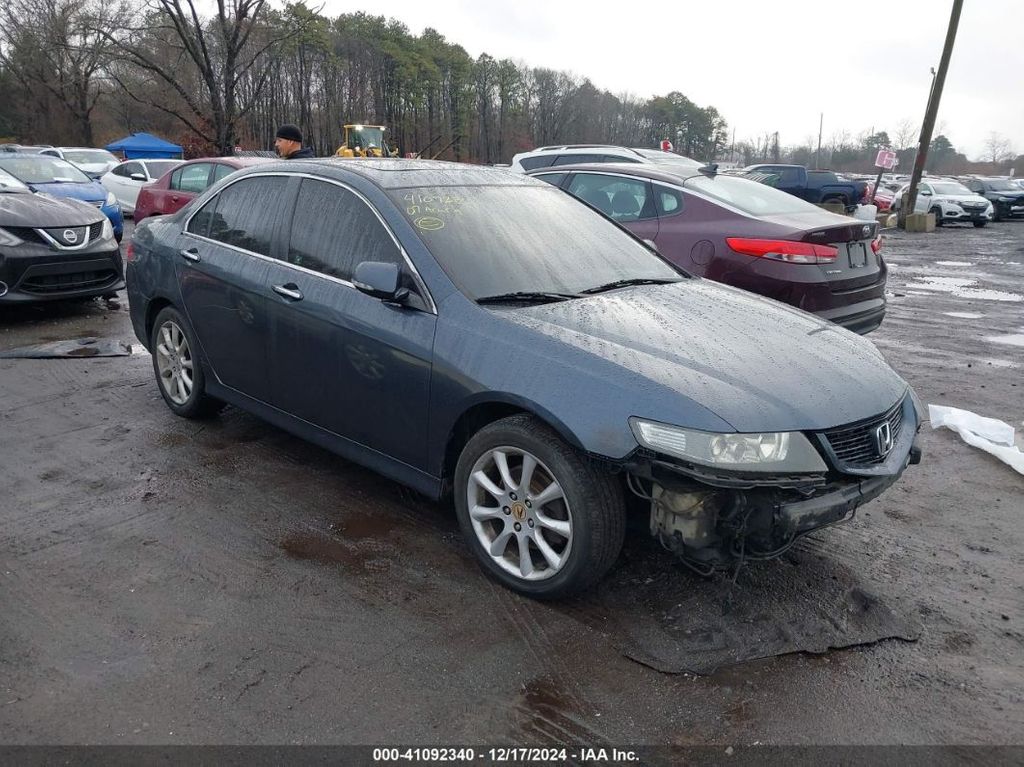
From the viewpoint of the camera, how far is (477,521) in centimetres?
336

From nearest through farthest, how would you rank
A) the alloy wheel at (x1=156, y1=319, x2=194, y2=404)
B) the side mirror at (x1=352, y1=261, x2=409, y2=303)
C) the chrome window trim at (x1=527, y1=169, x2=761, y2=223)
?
the side mirror at (x1=352, y1=261, x2=409, y2=303), the alloy wheel at (x1=156, y1=319, x2=194, y2=404), the chrome window trim at (x1=527, y1=169, x2=761, y2=223)

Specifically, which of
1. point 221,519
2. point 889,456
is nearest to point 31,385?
point 221,519

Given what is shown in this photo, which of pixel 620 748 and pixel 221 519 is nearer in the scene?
pixel 620 748

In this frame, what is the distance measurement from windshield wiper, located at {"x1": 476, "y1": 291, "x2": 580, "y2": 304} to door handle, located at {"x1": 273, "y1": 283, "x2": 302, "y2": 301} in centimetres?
107

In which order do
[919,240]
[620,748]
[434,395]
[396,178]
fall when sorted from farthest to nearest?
[919,240] < [396,178] < [434,395] < [620,748]

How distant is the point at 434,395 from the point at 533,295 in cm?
63

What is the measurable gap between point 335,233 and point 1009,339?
23.8 feet

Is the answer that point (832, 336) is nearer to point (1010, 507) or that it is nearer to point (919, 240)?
point (1010, 507)

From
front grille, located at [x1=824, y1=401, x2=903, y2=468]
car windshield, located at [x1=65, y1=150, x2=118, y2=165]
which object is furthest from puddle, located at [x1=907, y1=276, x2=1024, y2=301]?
car windshield, located at [x1=65, y1=150, x2=118, y2=165]

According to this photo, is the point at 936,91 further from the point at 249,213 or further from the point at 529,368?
the point at 529,368

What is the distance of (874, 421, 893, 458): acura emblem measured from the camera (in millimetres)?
3125

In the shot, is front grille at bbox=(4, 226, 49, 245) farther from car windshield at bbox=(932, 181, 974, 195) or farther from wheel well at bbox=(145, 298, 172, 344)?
car windshield at bbox=(932, 181, 974, 195)

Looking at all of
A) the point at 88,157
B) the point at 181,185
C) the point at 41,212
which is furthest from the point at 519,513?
the point at 88,157

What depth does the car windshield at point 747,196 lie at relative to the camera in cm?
656
